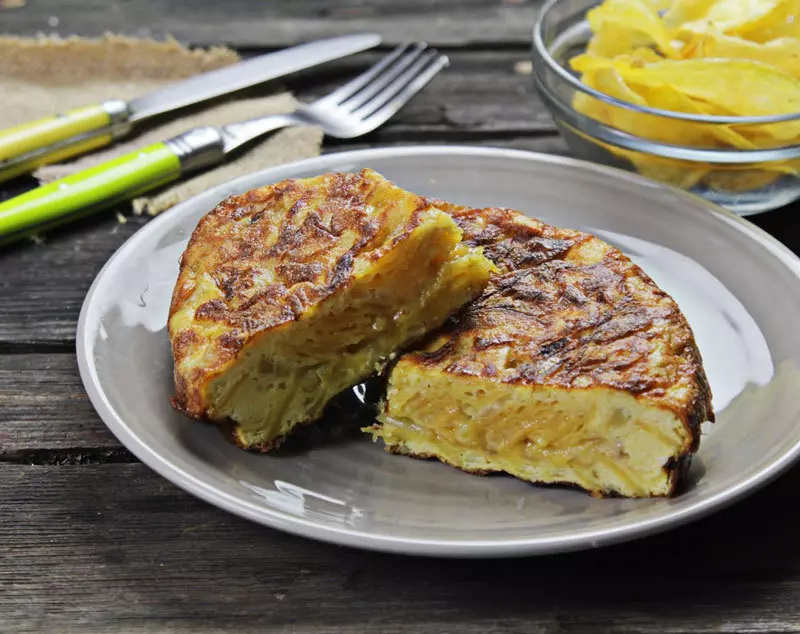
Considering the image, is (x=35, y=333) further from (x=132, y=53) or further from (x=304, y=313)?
(x=132, y=53)

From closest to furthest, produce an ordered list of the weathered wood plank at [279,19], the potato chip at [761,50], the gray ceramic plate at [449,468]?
the gray ceramic plate at [449,468] → the potato chip at [761,50] → the weathered wood plank at [279,19]

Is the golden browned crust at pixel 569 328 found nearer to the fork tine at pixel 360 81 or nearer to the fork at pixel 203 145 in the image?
the fork at pixel 203 145

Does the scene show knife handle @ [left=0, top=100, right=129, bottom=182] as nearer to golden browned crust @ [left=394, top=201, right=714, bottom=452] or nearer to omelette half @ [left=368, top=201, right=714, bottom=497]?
golden browned crust @ [left=394, top=201, right=714, bottom=452]

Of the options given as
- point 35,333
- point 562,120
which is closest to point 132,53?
point 35,333

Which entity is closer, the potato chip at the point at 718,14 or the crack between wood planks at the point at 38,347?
the crack between wood planks at the point at 38,347

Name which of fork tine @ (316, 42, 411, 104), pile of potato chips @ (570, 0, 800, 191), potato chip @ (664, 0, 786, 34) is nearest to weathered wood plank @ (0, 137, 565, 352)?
fork tine @ (316, 42, 411, 104)

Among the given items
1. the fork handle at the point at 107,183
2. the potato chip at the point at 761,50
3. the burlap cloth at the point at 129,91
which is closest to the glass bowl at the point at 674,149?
the potato chip at the point at 761,50

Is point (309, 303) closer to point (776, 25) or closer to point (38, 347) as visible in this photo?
point (38, 347)
